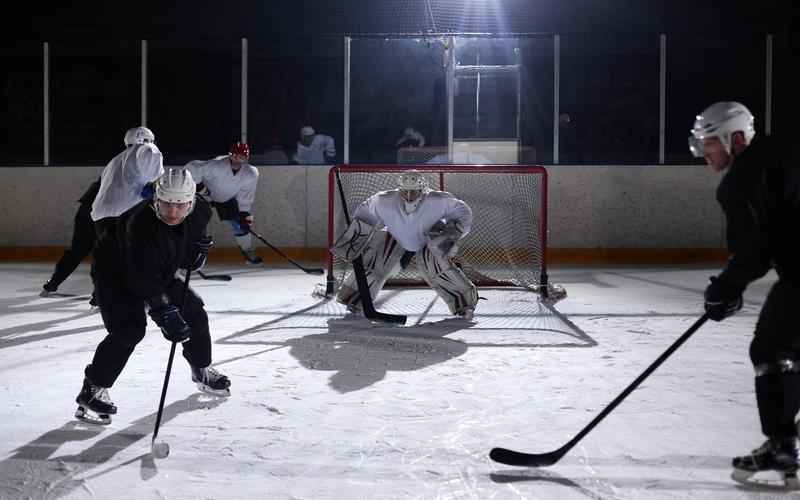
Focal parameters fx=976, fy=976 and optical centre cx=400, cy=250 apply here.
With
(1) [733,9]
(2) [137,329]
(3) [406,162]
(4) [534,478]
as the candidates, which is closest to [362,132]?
(3) [406,162]

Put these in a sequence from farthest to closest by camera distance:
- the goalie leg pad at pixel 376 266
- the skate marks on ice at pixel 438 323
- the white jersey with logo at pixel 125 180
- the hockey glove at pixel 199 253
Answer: the goalie leg pad at pixel 376 266 < the white jersey with logo at pixel 125 180 < the skate marks on ice at pixel 438 323 < the hockey glove at pixel 199 253

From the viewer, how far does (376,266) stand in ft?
18.1

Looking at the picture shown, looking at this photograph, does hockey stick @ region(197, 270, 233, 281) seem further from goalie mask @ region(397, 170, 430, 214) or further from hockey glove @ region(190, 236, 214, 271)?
hockey glove @ region(190, 236, 214, 271)

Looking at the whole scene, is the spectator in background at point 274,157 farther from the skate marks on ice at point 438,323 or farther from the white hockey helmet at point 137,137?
the white hockey helmet at point 137,137

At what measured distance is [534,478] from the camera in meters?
2.43

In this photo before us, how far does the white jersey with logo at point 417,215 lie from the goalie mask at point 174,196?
2468mm

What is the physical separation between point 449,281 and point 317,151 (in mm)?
4474

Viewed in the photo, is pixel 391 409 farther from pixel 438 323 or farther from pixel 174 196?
pixel 438 323

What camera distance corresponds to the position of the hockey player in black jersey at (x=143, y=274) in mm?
2910

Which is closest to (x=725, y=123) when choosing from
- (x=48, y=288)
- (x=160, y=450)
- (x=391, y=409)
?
(x=391, y=409)

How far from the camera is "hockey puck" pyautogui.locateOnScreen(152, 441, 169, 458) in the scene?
8.43ft

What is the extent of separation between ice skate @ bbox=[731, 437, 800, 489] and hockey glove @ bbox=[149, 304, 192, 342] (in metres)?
1.59

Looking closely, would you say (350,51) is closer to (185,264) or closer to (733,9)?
(733,9)

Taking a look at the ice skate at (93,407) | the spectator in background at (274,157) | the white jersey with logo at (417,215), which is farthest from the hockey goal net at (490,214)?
the ice skate at (93,407)
